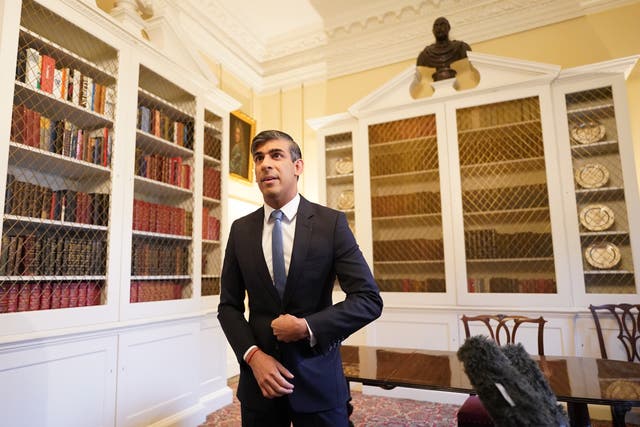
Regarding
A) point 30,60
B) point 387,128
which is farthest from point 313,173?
point 30,60

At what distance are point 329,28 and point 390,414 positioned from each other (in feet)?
13.8

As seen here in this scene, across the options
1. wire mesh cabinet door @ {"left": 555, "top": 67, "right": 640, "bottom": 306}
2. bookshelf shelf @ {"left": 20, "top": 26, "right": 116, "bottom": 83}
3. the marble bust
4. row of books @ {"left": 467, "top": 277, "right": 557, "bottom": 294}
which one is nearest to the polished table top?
row of books @ {"left": 467, "top": 277, "right": 557, "bottom": 294}

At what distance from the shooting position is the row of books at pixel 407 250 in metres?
3.97

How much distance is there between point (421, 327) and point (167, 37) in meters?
3.38

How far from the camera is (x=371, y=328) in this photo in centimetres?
404

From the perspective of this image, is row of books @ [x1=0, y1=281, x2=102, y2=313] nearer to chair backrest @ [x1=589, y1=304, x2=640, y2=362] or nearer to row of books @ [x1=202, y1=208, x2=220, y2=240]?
row of books @ [x1=202, y1=208, x2=220, y2=240]

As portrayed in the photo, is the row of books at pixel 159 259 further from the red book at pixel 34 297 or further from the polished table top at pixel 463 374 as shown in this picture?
the polished table top at pixel 463 374

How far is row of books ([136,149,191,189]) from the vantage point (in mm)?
3078

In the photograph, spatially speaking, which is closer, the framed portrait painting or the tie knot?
the tie knot

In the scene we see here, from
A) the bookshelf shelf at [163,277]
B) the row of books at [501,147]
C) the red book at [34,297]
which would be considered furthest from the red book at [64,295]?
the row of books at [501,147]

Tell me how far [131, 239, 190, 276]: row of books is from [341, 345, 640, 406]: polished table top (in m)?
1.56

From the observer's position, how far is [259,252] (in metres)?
1.32

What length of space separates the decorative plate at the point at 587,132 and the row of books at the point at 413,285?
1709 millimetres

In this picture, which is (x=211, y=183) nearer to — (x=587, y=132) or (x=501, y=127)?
(x=501, y=127)
